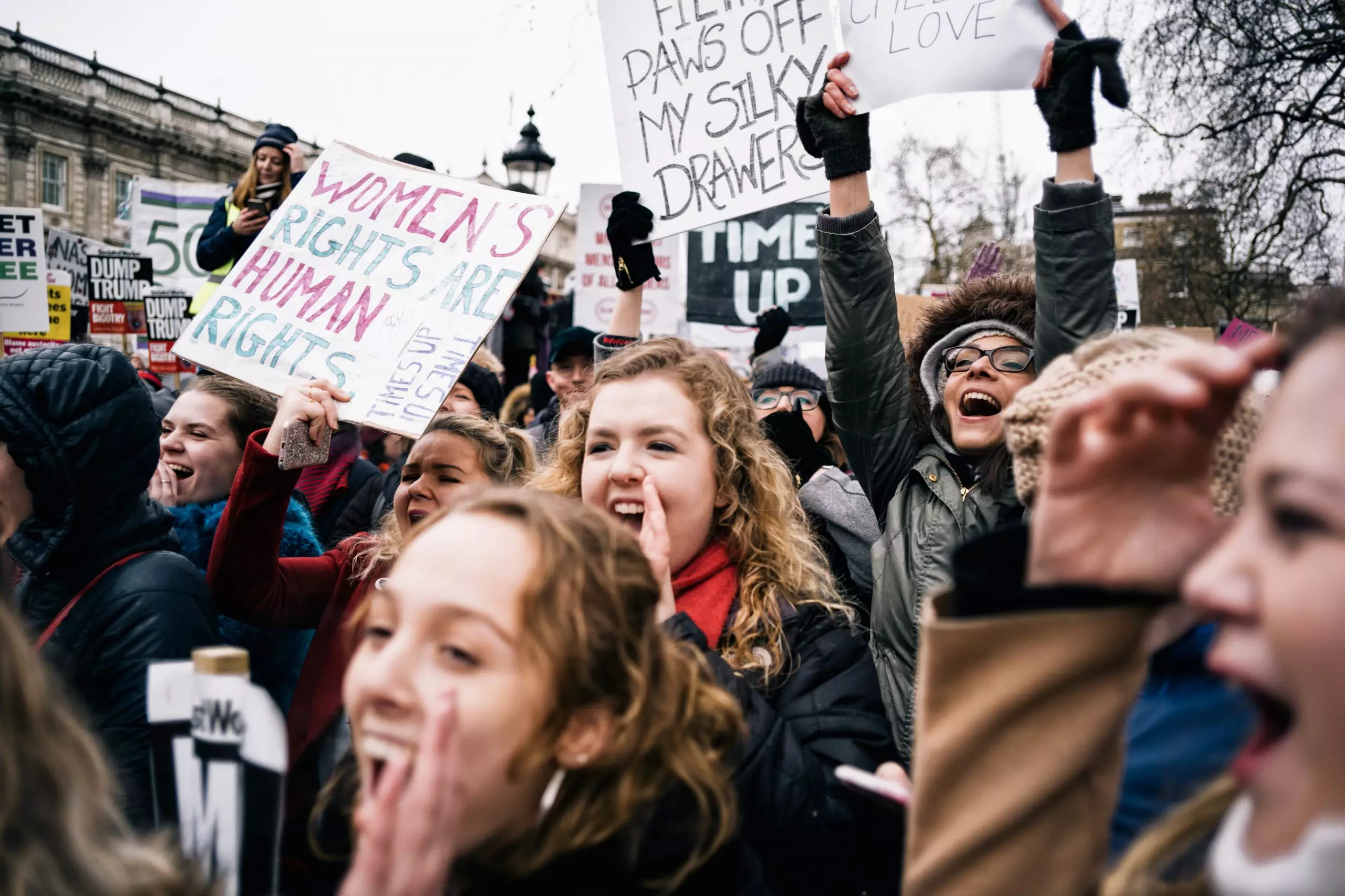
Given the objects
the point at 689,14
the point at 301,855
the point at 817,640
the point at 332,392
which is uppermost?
the point at 689,14

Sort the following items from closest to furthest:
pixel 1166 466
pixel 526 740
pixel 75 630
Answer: pixel 1166 466 < pixel 526 740 < pixel 75 630

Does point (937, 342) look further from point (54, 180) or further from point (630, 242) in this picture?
point (54, 180)

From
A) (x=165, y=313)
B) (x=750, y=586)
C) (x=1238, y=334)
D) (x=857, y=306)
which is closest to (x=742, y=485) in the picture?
(x=750, y=586)

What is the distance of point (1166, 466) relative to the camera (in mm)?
1180

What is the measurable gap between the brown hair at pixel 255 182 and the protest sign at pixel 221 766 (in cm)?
409

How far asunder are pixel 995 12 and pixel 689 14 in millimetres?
1368

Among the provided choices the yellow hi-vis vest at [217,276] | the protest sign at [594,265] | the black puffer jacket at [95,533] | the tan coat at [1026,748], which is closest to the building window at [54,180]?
the protest sign at [594,265]

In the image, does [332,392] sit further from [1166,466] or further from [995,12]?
[1166,466]

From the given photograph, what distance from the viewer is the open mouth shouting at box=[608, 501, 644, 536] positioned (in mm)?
2326

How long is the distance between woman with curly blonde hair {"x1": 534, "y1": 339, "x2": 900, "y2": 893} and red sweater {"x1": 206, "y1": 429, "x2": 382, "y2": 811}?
0.71 meters

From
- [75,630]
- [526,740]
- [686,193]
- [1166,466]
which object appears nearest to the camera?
[1166,466]

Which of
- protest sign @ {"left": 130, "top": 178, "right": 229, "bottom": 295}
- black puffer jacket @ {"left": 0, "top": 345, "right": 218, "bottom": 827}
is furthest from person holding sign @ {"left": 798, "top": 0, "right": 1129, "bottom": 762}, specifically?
protest sign @ {"left": 130, "top": 178, "right": 229, "bottom": 295}

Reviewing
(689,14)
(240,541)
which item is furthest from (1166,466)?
(689,14)

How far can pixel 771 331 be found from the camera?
6.20 metres
